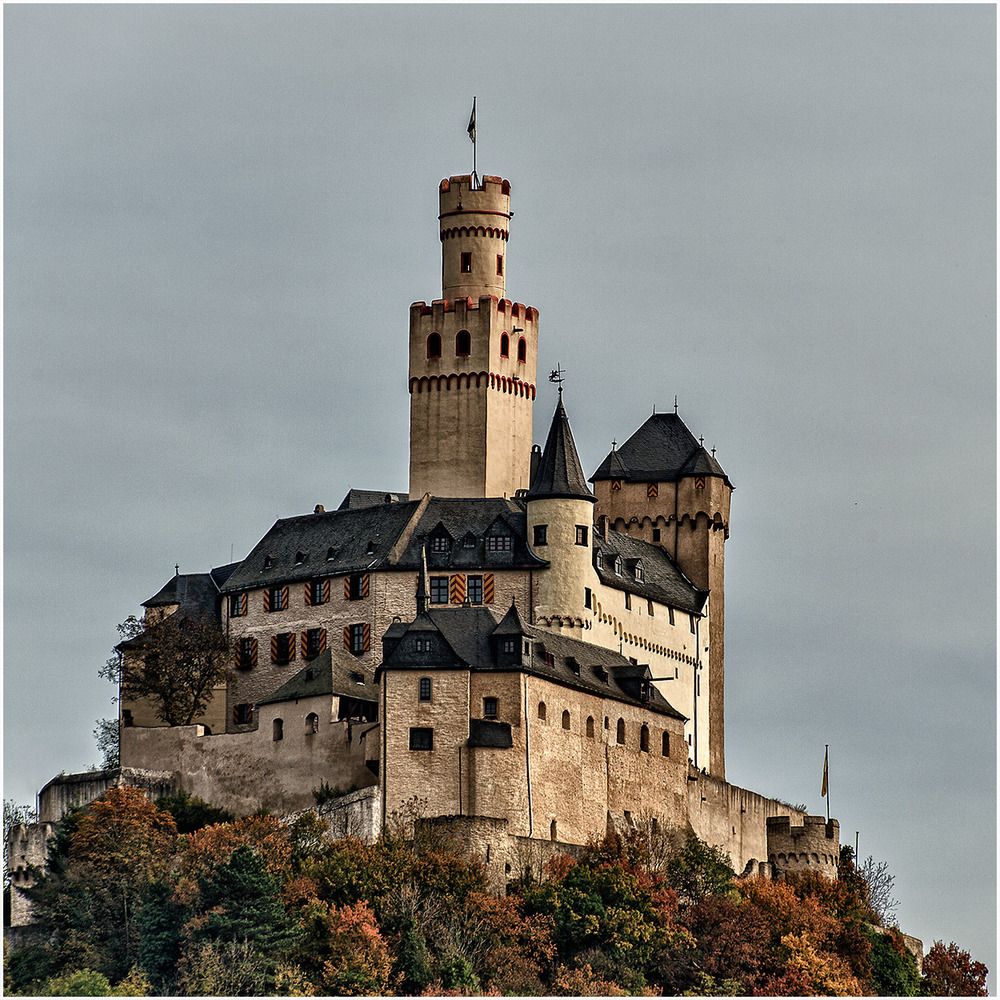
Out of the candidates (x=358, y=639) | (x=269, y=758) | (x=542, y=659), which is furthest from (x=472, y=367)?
(x=269, y=758)

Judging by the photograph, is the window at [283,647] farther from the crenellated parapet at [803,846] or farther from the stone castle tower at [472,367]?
the crenellated parapet at [803,846]

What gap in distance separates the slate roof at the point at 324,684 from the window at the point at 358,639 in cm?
393

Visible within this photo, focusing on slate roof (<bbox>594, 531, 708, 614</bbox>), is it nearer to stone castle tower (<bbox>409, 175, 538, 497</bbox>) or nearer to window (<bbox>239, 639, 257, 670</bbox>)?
stone castle tower (<bbox>409, 175, 538, 497</bbox>)

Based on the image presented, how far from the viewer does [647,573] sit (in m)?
126

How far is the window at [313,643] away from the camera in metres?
121

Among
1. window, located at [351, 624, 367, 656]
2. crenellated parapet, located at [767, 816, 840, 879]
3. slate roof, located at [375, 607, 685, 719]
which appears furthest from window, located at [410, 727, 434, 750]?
crenellated parapet, located at [767, 816, 840, 879]

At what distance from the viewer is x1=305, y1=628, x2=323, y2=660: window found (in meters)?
121

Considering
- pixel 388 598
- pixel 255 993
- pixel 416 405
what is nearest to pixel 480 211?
pixel 416 405

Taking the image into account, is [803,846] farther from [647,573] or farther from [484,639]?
[484,639]

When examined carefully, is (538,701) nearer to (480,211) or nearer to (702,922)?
(702,922)

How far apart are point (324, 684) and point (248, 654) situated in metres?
11.0

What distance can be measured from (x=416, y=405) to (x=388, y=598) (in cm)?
998

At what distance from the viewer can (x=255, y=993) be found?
99.7 m

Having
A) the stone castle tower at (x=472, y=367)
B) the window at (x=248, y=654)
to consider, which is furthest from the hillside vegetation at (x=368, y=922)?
the stone castle tower at (x=472, y=367)
